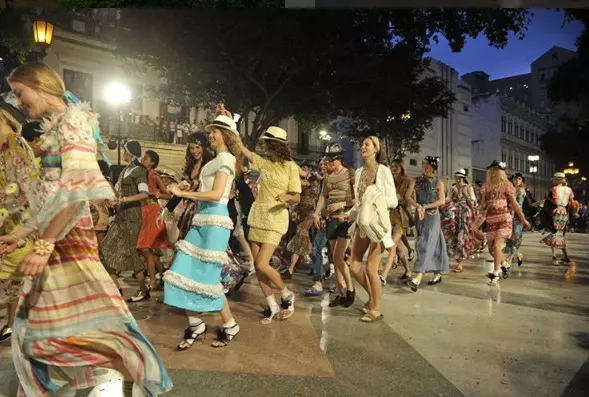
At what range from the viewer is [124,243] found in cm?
524

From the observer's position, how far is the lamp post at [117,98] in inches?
175

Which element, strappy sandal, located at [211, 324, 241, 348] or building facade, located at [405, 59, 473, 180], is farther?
building facade, located at [405, 59, 473, 180]

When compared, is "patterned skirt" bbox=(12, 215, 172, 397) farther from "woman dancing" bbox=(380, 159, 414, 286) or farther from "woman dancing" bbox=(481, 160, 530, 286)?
"woman dancing" bbox=(481, 160, 530, 286)

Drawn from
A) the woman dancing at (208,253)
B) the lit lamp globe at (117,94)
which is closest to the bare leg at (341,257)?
the woman dancing at (208,253)

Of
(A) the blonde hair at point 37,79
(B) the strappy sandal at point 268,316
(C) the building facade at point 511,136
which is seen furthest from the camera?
(C) the building facade at point 511,136

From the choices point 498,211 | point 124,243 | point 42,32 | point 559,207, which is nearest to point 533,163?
point 498,211

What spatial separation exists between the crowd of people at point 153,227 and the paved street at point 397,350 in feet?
0.83

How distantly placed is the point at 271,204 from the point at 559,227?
20.0ft

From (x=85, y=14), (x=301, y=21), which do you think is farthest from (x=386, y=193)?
(x=85, y=14)

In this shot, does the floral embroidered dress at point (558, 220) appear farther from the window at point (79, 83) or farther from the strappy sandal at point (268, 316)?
the window at point (79, 83)

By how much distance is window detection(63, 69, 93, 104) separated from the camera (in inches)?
158

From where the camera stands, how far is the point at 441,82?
5.31 m

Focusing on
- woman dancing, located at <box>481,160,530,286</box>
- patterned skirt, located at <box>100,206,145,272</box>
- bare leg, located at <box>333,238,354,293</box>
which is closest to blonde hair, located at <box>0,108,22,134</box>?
patterned skirt, located at <box>100,206,145,272</box>

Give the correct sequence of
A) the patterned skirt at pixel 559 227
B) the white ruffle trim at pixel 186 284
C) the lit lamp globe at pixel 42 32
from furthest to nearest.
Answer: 1. the patterned skirt at pixel 559 227
2. the lit lamp globe at pixel 42 32
3. the white ruffle trim at pixel 186 284
